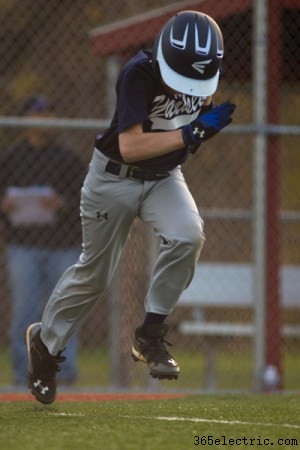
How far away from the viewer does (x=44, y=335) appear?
6355 millimetres

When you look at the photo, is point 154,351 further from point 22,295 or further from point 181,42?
point 22,295

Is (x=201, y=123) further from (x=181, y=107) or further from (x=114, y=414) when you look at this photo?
(x=114, y=414)

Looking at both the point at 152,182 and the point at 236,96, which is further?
the point at 236,96

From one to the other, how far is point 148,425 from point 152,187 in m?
1.23

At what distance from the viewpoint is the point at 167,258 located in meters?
6.05

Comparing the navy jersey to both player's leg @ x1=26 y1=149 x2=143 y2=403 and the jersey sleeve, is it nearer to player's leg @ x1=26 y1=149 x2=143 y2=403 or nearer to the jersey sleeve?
the jersey sleeve

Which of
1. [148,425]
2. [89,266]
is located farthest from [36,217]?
[148,425]

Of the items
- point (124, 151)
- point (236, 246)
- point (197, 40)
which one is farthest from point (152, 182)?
point (236, 246)

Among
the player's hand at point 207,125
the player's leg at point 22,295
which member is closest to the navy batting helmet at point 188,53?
the player's hand at point 207,125

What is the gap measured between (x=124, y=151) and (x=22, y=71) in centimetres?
731

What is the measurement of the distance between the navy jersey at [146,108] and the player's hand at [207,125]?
282 millimetres

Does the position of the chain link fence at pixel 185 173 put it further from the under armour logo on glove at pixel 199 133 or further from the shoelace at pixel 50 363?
the under armour logo on glove at pixel 199 133

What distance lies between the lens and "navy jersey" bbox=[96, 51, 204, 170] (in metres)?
5.89

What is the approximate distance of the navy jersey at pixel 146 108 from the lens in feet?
19.3
